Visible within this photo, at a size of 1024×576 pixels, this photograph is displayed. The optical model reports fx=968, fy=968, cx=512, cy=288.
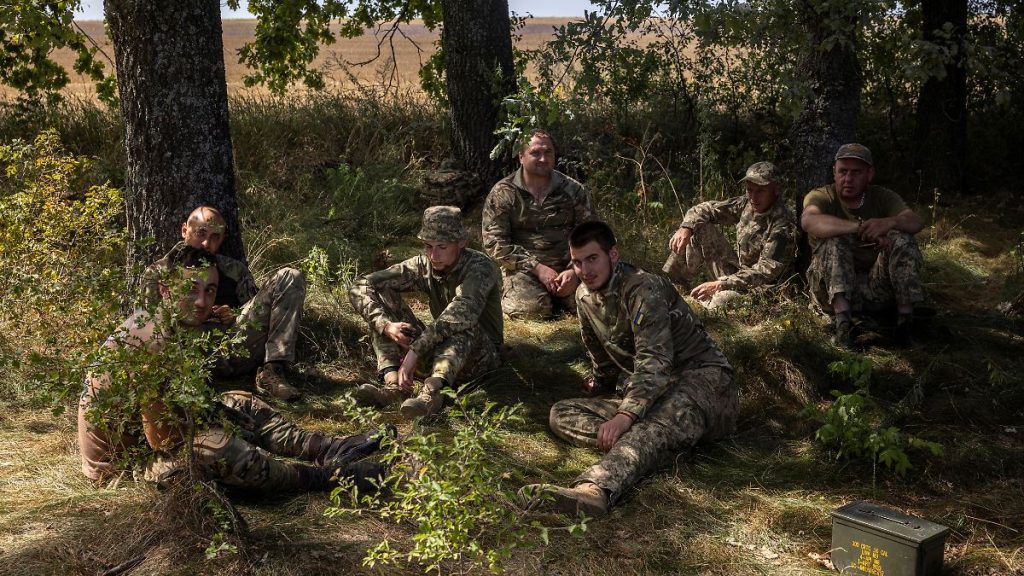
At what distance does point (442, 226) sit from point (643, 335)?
1694mm

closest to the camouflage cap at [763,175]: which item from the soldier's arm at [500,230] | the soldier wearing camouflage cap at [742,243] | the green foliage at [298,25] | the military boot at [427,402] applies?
the soldier wearing camouflage cap at [742,243]

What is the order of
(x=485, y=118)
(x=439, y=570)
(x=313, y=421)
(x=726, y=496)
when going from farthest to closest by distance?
(x=485, y=118) < (x=313, y=421) < (x=726, y=496) < (x=439, y=570)

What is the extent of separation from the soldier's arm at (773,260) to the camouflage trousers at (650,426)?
2.24 meters

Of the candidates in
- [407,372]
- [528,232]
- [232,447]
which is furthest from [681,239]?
[232,447]

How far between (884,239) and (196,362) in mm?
4929

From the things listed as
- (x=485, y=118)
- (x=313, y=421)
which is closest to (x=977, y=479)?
(x=313, y=421)

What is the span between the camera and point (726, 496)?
192 inches

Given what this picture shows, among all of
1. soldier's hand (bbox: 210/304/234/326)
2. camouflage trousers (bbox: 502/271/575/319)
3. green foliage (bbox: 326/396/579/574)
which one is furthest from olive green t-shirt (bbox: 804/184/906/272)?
soldier's hand (bbox: 210/304/234/326)

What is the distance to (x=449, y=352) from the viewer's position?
6.11 m

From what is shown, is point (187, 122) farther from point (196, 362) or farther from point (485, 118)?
point (485, 118)

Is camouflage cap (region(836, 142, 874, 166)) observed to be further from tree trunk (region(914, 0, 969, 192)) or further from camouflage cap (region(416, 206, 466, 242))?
tree trunk (region(914, 0, 969, 192))

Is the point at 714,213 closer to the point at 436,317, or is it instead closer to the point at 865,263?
the point at 865,263

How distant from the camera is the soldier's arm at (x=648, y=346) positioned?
5090 millimetres

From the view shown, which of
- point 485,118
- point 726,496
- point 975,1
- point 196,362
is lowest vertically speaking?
point 726,496
